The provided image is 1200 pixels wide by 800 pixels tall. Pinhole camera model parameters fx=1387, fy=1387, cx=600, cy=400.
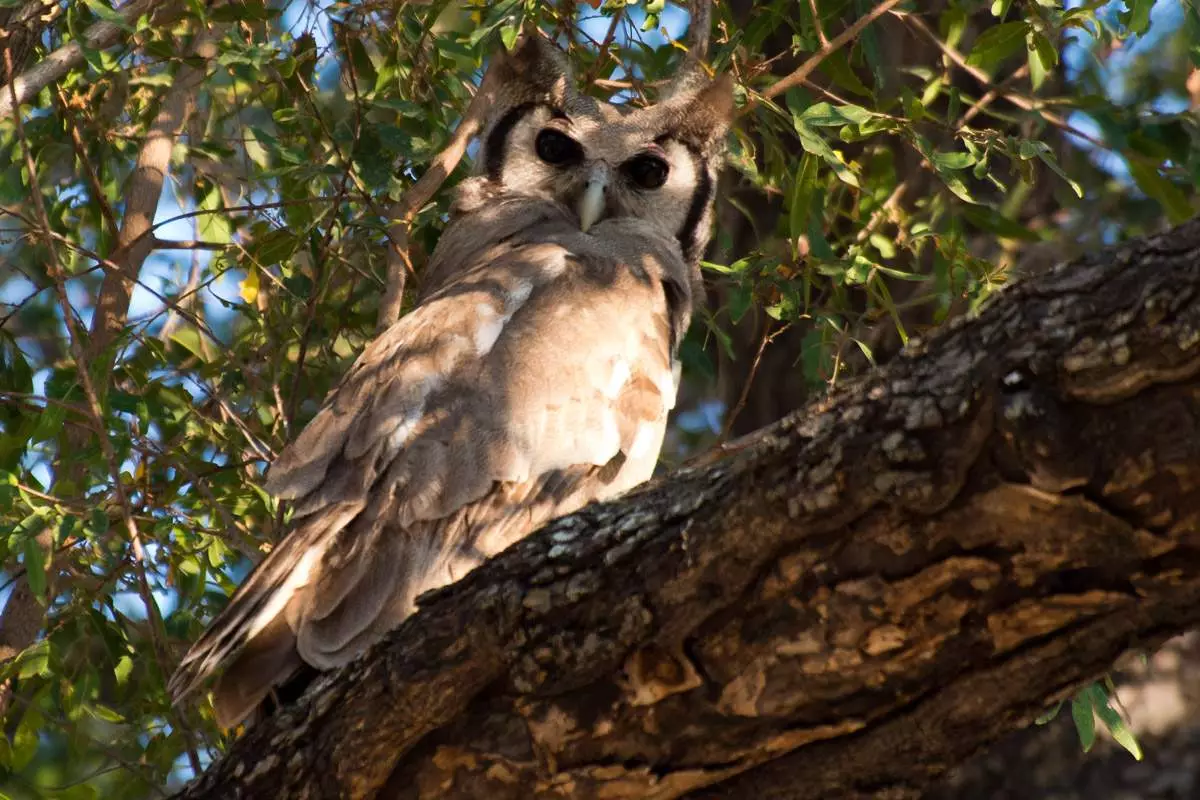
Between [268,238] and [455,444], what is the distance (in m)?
0.90

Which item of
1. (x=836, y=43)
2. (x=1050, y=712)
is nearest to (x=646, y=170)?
(x=836, y=43)

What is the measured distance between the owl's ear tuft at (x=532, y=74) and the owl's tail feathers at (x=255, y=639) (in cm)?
192

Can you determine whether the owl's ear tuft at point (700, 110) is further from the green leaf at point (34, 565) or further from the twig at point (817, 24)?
the green leaf at point (34, 565)

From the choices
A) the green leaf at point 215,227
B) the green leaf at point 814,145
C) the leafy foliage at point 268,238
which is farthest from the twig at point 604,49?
the green leaf at point 215,227

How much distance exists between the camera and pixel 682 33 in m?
4.43

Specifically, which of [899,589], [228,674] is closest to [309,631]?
[228,674]

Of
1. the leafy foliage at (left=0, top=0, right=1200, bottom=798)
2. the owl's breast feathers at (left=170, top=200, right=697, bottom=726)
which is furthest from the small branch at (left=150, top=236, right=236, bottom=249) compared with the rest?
the owl's breast feathers at (left=170, top=200, right=697, bottom=726)

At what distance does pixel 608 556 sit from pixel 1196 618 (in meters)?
0.77

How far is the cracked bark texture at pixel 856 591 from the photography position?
1.52m

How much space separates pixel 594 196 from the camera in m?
4.27

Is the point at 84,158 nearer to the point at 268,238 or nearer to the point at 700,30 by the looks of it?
the point at 268,238

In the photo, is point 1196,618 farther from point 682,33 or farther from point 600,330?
point 682,33

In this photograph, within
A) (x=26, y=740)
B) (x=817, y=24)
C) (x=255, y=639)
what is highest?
(x=817, y=24)

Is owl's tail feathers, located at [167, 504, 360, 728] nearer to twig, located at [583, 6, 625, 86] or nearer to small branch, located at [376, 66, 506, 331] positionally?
small branch, located at [376, 66, 506, 331]
